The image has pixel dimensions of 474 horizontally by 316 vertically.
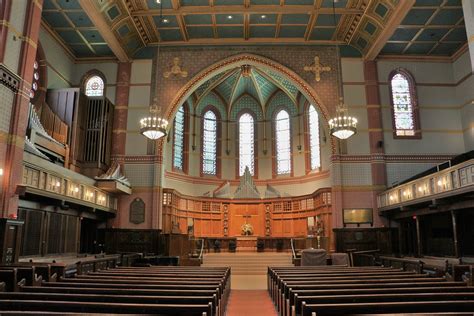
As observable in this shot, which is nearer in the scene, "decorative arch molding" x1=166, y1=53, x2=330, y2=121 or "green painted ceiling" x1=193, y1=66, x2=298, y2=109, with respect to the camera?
"decorative arch molding" x1=166, y1=53, x2=330, y2=121

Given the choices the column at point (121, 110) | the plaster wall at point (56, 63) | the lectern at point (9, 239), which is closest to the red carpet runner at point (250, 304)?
the lectern at point (9, 239)

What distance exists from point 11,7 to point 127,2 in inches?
282

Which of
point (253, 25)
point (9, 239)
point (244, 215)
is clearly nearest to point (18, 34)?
point (9, 239)

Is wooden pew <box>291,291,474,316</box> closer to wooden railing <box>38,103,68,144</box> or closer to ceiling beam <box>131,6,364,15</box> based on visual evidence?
wooden railing <box>38,103,68,144</box>

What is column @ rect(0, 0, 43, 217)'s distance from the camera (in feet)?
37.8

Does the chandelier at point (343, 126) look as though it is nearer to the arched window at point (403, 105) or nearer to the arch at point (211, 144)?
the arched window at point (403, 105)

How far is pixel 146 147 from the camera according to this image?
69.8 feet

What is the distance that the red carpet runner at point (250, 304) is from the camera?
889 cm

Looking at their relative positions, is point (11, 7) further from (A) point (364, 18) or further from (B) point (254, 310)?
(A) point (364, 18)

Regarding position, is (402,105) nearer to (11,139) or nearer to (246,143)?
(246,143)

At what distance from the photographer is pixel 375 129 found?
829 inches

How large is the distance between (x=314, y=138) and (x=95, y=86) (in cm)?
1415

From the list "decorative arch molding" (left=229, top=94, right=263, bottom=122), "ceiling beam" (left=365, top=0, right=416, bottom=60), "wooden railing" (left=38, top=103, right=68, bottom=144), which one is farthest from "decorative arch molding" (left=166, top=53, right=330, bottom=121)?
"decorative arch molding" (left=229, top=94, right=263, bottom=122)

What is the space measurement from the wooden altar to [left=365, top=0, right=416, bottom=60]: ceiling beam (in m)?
8.69
